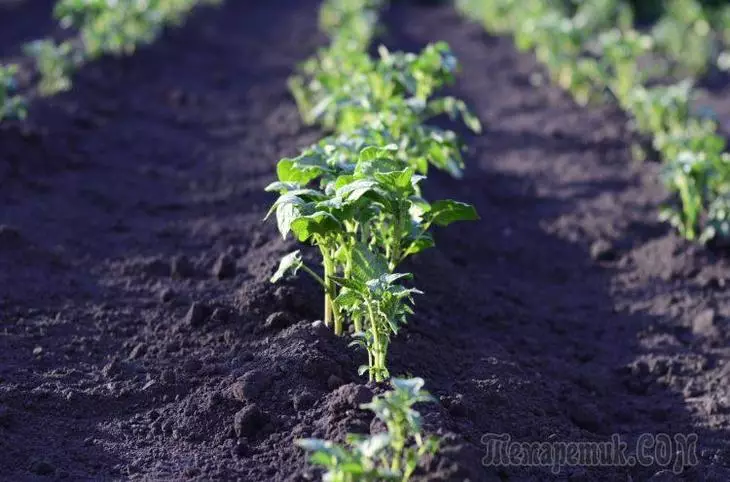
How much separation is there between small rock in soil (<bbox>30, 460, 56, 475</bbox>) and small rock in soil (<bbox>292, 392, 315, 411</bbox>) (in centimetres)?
87

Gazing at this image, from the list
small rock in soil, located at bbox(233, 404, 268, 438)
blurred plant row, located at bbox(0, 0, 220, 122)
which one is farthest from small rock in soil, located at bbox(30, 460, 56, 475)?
blurred plant row, located at bbox(0, 0, 220, 122)

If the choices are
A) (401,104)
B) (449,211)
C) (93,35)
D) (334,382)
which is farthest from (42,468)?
(93,35)

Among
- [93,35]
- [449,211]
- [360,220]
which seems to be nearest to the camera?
[360,220]

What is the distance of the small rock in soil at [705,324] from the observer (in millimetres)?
5203

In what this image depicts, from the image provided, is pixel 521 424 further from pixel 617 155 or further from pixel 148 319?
pixel 617 155

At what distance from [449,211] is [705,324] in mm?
1850

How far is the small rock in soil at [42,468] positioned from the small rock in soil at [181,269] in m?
1.89

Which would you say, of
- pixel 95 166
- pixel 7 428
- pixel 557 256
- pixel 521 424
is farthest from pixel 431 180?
pixel 7 428

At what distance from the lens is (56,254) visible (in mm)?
Result: 5629

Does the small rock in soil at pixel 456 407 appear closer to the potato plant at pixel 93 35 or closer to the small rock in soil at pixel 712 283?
the small rock in soil at pixel 712 283

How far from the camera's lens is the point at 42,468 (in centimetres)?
349

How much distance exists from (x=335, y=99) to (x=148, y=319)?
1792 mm

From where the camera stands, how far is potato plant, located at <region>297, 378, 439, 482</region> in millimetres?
2857

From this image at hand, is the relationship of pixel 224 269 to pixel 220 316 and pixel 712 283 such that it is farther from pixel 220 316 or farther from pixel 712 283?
pixel 712 283
